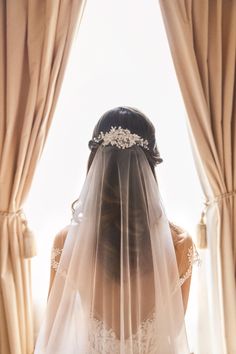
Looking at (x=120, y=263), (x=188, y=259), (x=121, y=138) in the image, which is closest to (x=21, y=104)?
(x=121, y=138)

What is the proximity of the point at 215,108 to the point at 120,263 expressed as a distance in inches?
27.8

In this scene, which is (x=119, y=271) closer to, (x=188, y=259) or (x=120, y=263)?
(x=120, y=263)

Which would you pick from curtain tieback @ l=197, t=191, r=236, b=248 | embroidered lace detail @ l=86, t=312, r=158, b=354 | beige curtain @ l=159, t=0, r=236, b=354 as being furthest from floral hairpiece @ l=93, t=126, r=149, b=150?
embroidered lace detail @ l=86, t=312, r=158, b=354

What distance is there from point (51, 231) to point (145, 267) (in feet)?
2.01

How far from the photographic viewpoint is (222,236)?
1351 millimetres

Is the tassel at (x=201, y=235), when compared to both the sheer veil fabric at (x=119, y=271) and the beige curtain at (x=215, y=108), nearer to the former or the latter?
the beige curtain at (x=215, y=108)

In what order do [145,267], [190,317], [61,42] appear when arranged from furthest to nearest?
1. [190,317]
2. [61,42]
3. [145,267]

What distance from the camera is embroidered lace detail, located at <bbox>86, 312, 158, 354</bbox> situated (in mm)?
1110

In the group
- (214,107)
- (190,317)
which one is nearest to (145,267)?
(190,317)

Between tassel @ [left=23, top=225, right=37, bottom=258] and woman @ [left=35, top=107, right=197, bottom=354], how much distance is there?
24 centimetres

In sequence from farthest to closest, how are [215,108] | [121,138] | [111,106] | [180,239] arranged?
[111,106] < [215,108] < [180,239] < [121,138]

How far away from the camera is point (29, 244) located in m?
1.36

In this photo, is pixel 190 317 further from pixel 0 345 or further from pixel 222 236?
pixel 0 345

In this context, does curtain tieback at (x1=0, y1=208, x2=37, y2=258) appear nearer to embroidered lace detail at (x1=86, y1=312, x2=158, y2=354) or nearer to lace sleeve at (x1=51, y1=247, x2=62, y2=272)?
lace sleeve at (x1=51, y1=247, x2=62, y2=272)
